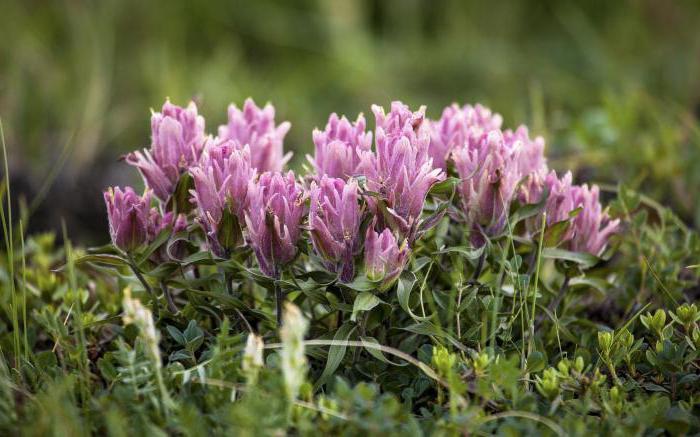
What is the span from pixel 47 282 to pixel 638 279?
168 cm

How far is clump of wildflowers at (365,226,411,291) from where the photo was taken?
171cm

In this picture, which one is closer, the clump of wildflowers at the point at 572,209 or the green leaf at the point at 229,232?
the green leaf at the point at 229,232

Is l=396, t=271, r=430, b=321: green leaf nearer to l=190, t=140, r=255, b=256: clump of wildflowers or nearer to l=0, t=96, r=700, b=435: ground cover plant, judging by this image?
l=0, t=96, r=700, b=435: ground cover plant

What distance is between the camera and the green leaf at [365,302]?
1699 mm

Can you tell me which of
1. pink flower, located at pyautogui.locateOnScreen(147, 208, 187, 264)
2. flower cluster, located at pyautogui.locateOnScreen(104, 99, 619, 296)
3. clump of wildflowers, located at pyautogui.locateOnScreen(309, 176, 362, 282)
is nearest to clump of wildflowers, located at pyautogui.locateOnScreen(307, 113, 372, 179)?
flower cluster, located at pyautogui.locateOnScreen(104, 99, 619, 296)

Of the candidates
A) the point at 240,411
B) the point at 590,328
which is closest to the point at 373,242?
the point at 240,411

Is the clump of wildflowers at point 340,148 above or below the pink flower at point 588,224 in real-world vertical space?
above

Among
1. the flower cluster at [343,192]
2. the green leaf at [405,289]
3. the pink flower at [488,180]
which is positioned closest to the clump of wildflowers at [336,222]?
the flower cluster at [343,192]

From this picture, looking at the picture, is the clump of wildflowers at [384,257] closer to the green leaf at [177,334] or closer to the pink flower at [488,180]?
the pink flower at [488,180]

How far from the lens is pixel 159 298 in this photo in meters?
2.04

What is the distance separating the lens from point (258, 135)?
2.11 m

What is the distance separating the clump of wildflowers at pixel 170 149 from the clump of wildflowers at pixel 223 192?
138 millimetres

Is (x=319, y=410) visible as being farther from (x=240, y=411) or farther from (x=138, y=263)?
(x=138, y=263)

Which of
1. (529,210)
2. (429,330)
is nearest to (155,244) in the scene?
(429,330)
